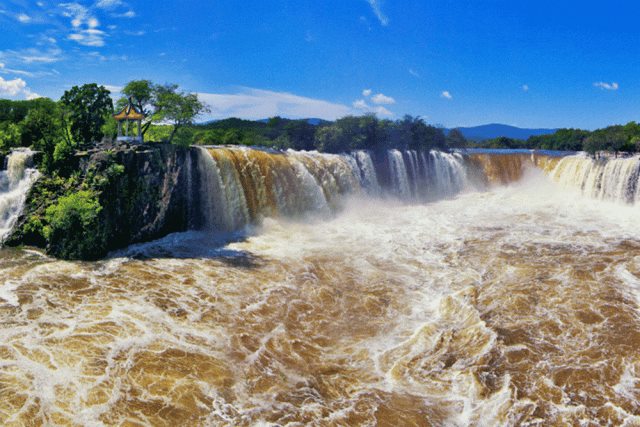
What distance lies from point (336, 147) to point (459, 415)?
2383 cm

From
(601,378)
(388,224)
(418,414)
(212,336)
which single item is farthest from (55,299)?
(388,224)

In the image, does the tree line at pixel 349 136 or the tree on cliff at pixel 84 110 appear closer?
the tree on cliff at pixel 84 110

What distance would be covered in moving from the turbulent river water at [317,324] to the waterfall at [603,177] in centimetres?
608

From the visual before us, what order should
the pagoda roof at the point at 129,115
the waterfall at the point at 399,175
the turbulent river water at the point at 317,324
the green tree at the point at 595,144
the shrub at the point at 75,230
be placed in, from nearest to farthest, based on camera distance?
the turbulent river water at the point at 317,324 → the shrub at the point at 75,230 → the pagoda roof at the point at 129,115 → the waterfall at the point at 399,175 → the green tree at the point at 595,144

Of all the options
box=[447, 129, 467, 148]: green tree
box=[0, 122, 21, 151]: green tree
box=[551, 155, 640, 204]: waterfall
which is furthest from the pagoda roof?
box=[447, 129, 467, 148]: green tree

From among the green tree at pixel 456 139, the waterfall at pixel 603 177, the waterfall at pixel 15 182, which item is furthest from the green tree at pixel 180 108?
the green tree at pixel 456 139

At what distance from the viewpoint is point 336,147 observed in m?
29.4

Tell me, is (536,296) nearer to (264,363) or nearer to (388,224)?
(264,363)

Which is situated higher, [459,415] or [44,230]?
[44,230]

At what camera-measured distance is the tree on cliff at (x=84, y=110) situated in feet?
63.5

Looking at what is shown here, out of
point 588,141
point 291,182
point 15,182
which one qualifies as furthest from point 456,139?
point 15,182

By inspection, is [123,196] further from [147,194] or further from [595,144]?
[595,144]

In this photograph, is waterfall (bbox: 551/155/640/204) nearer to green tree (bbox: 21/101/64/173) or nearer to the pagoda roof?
the pagoda roof

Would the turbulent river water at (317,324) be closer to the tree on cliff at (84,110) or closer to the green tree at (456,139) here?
the tree on cliff at (84,110)
